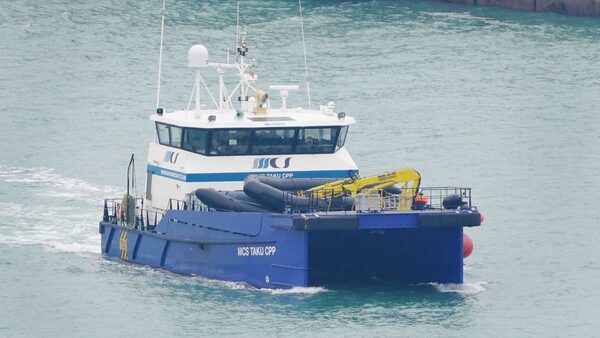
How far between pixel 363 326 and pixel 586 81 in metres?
33.0

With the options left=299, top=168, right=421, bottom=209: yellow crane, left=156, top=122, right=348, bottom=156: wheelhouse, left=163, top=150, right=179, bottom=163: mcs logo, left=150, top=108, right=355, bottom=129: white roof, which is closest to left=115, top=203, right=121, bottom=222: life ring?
left=163, top=150, right=179, bottom=163: mcs logo

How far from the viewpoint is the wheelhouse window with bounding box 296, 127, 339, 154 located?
1569 inches

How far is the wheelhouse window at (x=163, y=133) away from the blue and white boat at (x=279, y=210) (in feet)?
0.12

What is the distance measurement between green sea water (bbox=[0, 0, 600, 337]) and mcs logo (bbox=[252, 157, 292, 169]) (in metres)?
2.83

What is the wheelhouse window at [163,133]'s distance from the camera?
134 ft

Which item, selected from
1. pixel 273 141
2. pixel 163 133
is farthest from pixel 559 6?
pixel 273 141

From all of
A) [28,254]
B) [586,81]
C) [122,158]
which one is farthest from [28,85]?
[28,254]

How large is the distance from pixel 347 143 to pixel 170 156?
48.0 ft

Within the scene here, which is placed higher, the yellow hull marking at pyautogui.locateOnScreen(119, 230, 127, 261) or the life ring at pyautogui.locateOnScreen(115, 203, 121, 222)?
the life ring at pyautogui.locateOnScreen(115, 203, 121, 222)

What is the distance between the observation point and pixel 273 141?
130ft

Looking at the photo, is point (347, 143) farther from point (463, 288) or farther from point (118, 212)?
point (463, 288)

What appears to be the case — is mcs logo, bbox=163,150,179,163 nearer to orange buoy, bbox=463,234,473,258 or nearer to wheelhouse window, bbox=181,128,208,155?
wheelhouse window, bbox=181,128,208,155

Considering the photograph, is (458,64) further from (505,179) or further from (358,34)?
(505,179)

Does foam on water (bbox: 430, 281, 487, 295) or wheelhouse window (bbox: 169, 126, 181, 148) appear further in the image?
wheelhouse window (bbox: 169, 126, 181, 148)
